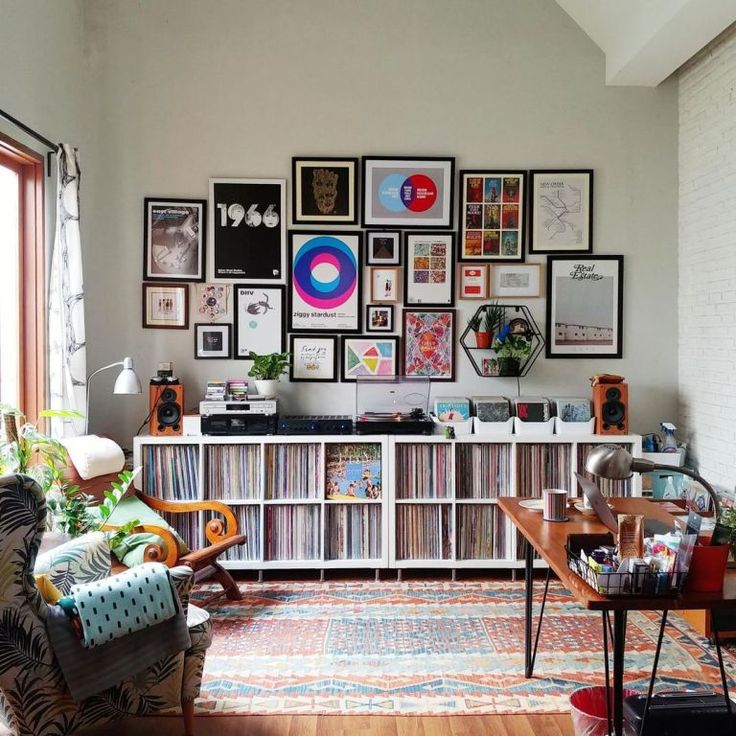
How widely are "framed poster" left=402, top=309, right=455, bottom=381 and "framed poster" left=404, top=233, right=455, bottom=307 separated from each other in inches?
3.0

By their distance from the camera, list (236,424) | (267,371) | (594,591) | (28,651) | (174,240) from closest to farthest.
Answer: (594,591)
(28,651)
(236,424)
(267,371)
(174,240)

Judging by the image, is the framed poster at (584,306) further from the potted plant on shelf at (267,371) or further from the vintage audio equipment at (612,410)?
the potted plant on shelf at (267,371)

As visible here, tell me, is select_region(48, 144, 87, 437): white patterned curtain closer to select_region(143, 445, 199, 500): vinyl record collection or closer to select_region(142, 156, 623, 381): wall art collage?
select_region(143, 445, 199, 500): vinyl record collection

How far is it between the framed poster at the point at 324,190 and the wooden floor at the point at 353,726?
113 inches

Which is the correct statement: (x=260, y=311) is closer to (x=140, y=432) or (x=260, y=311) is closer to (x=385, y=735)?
(x=140, y=432)

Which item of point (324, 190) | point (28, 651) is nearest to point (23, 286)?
point (324, 190)

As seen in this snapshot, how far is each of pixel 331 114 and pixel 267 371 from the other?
163cm

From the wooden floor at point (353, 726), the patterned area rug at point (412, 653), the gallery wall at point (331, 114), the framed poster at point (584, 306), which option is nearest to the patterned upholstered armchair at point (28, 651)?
the wooden floor at point (353, 726)

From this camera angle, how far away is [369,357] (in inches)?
181

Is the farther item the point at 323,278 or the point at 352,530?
the point at 323,278

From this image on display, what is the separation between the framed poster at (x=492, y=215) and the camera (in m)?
4.57

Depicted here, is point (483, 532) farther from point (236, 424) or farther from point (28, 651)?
point (28, 651)

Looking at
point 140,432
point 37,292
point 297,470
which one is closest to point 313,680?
point 297,470

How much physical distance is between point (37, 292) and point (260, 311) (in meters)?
1.28
